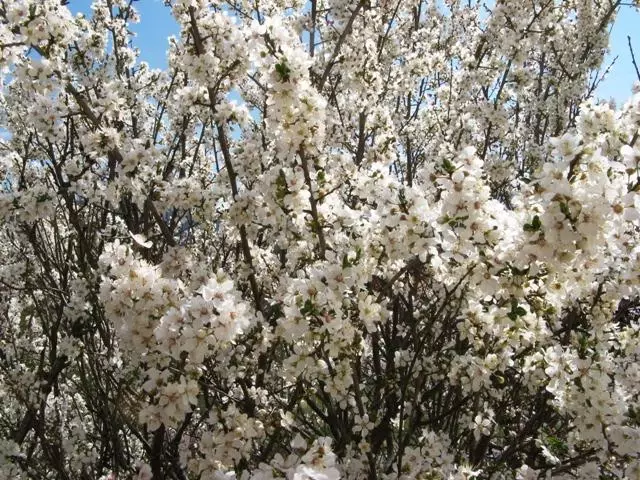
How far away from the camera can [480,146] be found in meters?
8.70

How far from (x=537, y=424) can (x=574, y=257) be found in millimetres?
2834

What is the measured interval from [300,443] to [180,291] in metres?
1.08

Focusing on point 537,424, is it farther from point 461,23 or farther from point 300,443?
point 461,23

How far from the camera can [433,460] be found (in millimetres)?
3859

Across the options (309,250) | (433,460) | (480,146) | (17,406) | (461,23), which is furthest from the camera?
(461,23)

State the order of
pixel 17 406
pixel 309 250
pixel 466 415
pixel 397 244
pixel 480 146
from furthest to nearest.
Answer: pixel 480 146
pixel 17 406
pixel 466 415
pixel 309 250
pixel 397 244

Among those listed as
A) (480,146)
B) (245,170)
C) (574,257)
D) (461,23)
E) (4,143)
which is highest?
(461,23)

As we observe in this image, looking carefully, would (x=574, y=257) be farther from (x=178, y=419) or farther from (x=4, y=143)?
(x=4, y=143)

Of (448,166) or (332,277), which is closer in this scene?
(448,166)

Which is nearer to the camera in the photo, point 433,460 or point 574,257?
point 574,257

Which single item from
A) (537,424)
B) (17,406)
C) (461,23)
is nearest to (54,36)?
(537,424)

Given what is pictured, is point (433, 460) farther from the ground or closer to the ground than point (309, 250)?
closer to the ground

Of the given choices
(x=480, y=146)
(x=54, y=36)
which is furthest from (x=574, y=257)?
(x=480, y=146)

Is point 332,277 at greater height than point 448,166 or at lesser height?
lesser
